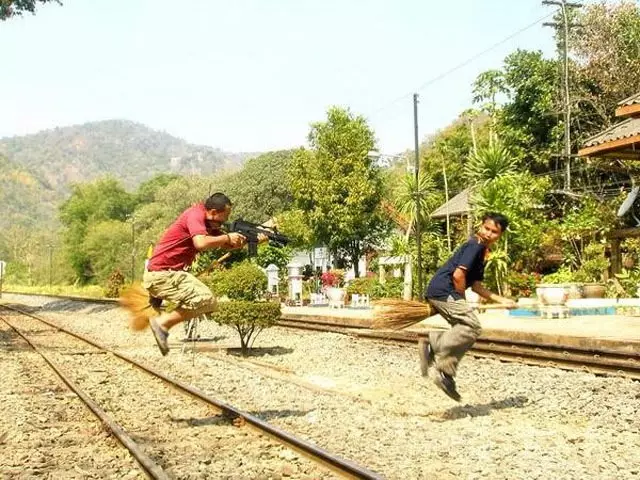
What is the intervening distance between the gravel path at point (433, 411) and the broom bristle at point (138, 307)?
1.55m

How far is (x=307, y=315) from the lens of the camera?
23.5 metres

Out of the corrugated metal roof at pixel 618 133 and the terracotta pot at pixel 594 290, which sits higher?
the corrugated metal roof at pixel 618 133

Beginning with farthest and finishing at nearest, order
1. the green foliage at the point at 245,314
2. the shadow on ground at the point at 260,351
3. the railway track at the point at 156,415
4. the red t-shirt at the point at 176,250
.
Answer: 1. the shadow on ground at the point at 260,351
2. the green foliage at the point at 245,314
3. the red t-shirt at the point at 176,250
4. the railway track at the point at 156,415

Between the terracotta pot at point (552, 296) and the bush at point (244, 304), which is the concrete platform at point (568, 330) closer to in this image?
the terracotta pot at point (552, 296)

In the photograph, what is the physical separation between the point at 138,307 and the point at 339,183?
3423 cm

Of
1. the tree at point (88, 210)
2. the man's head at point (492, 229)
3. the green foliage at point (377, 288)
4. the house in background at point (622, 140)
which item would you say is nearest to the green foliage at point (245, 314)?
the man's head at point (492, 229)

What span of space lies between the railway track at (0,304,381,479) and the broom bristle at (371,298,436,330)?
2018mm

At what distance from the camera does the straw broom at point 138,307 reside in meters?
7.52

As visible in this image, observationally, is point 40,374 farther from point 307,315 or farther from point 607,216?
point 607,216

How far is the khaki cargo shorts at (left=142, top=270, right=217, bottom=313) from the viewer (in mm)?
7188

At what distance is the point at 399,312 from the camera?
8398 millimetres

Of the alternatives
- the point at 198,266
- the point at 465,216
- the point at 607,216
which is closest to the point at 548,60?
the point at 465,216

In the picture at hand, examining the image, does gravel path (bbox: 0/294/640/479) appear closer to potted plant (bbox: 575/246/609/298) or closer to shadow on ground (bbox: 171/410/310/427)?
shadow on ground (bbox: 171/410/310/427)

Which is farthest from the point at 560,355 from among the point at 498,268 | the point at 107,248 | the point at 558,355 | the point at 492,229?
the point at 107,248
